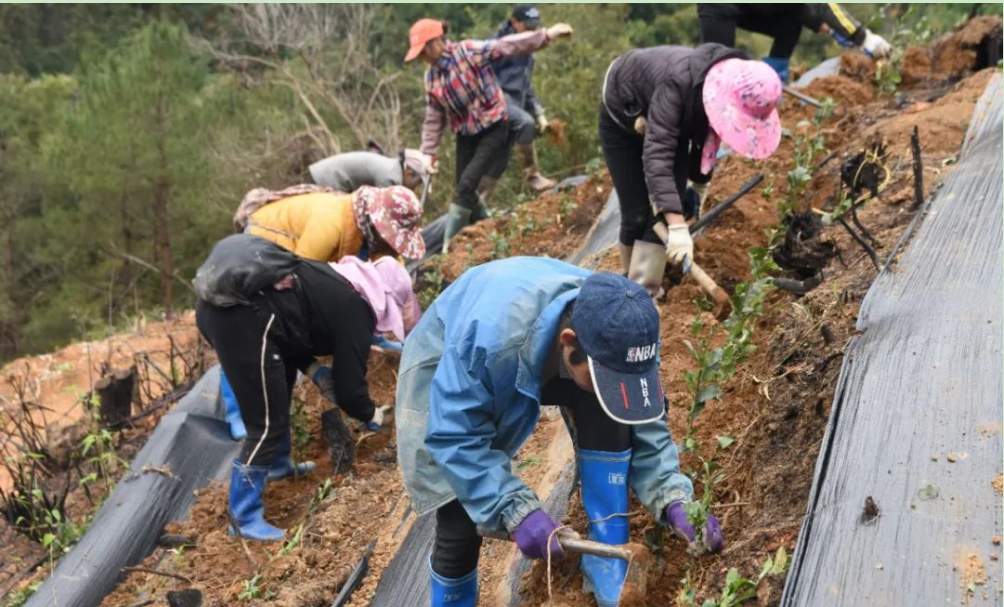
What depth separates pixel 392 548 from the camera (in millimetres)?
3174

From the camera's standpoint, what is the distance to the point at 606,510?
2.26 meters

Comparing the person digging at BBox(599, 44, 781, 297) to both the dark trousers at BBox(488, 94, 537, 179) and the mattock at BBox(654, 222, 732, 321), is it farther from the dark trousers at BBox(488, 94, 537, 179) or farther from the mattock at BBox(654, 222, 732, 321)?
the dark trousers at BBox(488, 94, 537, 179)

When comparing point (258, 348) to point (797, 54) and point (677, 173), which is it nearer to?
point (677, 173)

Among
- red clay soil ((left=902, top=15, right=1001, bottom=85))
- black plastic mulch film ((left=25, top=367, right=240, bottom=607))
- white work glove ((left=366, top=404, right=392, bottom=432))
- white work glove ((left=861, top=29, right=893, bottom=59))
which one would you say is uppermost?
white work glove ((left=861, top=29, right=893, bottom=59))

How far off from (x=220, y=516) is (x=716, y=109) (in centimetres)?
276

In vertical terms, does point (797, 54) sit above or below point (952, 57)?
below

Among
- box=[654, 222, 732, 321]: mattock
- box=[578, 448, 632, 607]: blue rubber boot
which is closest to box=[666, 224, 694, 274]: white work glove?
box=[654, 222, 732, 321]: mattock

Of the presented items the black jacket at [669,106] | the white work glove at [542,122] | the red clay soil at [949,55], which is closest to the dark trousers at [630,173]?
the black jacket at [669,106]

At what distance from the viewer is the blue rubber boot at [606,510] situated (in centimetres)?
224

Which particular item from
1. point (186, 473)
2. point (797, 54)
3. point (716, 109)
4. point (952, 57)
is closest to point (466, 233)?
point (186, 473)

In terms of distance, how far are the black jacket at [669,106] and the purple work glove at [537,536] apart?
5.33 feet

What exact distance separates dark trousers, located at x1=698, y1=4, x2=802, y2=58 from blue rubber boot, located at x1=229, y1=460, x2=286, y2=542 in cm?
353

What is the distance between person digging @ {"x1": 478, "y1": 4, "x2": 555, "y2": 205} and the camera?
6.23m

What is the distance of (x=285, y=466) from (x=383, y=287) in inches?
43.1
